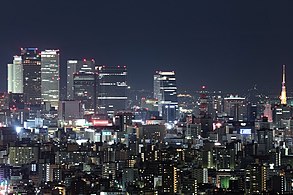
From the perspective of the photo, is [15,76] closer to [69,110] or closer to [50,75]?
[50,75]

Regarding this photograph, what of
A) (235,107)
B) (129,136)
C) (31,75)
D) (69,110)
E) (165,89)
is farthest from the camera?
(31,75)

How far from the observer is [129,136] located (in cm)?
1947

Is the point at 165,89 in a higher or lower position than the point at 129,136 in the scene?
higher

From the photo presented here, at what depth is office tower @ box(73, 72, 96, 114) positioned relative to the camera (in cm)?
2756

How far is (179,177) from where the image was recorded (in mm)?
12156

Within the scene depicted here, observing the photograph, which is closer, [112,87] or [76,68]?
[112,87]

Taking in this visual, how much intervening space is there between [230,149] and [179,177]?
362 centimetres

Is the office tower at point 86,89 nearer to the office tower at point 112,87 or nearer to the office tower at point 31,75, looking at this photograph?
the office tower at point 112,87

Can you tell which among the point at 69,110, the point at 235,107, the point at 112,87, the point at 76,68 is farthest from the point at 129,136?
the point at 76,68

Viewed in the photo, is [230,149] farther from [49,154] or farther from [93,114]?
[93,114]

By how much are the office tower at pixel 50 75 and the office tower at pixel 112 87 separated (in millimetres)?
1573

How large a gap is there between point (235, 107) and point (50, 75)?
797 centimetres

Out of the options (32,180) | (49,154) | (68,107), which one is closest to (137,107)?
(68,107)

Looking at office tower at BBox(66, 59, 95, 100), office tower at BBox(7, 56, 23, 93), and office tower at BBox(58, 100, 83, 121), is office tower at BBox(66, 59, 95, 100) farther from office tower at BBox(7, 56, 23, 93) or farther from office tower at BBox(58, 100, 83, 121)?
office tower at BBox(58, 100, 83, 121)
